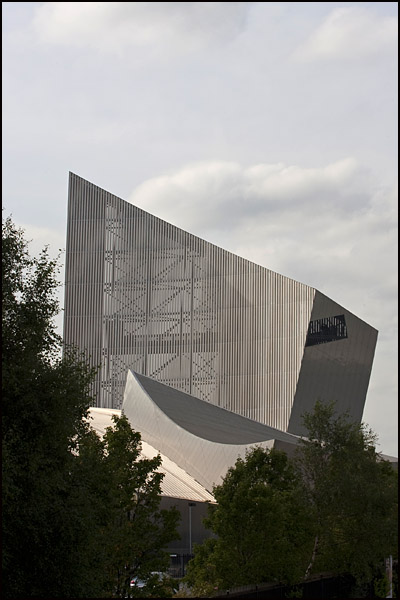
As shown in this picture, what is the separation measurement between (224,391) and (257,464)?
1541 inches

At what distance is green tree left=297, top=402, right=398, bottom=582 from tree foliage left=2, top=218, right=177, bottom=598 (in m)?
9.79

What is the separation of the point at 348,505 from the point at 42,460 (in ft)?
44.8

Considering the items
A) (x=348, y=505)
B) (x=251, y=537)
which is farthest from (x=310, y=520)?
(x=251, y=537)

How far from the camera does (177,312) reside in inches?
3007

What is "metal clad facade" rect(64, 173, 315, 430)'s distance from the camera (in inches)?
2869

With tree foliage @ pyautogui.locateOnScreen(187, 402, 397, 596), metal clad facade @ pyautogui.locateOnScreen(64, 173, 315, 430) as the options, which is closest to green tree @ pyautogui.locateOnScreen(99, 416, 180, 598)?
tree foliage @ pyautogui.locateOnScreen(187, 402, 397, 596)

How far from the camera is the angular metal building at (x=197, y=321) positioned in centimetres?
7238

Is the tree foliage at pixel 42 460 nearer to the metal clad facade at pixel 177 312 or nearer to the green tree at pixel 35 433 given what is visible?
the green tree at pixel 35 433

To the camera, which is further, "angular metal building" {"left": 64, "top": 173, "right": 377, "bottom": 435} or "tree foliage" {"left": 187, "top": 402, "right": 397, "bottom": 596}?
"angular metal building" {"left": 64, "top": 173, "right": 377, "bottom": 435}

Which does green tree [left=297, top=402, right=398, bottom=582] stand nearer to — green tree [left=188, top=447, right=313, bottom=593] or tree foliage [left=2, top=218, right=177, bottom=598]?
green tree [left=188, top=447, right=313, bottom=593]

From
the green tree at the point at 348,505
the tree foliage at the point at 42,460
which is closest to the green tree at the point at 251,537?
the green tree at the point at 348,505

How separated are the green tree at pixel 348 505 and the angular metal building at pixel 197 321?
37858 millimetres

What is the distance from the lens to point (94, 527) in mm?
23047

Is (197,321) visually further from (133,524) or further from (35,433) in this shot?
(35,433)
